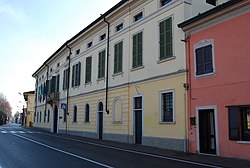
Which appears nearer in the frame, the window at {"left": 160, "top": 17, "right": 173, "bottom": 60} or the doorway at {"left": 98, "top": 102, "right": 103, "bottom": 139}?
the window at {"left": 160, "top": 17, "right": 173, "bottom": 60}

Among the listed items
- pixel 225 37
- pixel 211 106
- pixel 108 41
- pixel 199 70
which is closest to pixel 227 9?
pixel 225 37

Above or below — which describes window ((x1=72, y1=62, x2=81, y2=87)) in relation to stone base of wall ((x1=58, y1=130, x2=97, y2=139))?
above

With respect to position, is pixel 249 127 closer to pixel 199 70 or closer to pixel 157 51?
pixel 199 70

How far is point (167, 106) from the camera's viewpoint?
1583cm

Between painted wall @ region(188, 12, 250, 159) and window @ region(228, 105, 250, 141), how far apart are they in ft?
0.82

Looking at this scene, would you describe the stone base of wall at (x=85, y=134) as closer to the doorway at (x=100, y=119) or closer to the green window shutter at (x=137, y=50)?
the doorway at (x=100, y=119)

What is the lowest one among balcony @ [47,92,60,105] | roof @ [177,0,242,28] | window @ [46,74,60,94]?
balcony @ [47,92,60,105]

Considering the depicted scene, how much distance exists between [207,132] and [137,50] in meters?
7.75

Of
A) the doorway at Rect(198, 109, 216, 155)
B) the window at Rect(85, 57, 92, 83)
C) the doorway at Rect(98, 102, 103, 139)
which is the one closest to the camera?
the doorway at Rect(198, 109, 216, 155)

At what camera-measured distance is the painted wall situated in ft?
38.3

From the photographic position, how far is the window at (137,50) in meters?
18.4

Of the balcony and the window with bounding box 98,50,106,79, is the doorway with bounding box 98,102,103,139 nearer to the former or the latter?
the window with bounding box 98,50,106,79

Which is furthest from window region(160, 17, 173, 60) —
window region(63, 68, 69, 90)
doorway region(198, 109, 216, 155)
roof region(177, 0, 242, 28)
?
window region(63, 68, 69, 90)

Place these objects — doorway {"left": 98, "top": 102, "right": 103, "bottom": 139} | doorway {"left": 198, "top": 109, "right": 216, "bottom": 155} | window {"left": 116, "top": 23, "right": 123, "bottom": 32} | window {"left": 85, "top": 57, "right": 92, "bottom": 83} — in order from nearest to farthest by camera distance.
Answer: doorway {"left": 198, "top": 109, "right": 216, "bottom": 155} → window {"left": 116, "top": 23, "right": 123, "bottom": 32} → doorway {"left": 98, "top": 102, "right": 103, "bottom": 139} → window {"left": 85, "top": 57, "right": 92, "bottom": 83}
